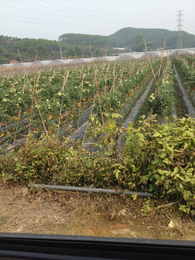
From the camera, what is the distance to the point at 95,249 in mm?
1500

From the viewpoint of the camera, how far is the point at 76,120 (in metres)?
6.46

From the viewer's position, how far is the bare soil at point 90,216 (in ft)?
7.14

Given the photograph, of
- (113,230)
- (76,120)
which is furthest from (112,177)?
(76,120)

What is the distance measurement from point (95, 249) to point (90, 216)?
0.92 metres

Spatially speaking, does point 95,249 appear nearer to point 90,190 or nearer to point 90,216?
point 90,216

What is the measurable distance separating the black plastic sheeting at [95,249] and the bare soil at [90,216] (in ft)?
2.16

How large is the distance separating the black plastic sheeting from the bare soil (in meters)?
0.66

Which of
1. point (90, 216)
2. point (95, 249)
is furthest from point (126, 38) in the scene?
point (95, 249)

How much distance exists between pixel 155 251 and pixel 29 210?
4.91 ft

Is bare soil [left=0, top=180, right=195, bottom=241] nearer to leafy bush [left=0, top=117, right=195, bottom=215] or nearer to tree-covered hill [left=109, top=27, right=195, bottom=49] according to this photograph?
leafy bush [left=0, top=117, right=195, bottom=215]

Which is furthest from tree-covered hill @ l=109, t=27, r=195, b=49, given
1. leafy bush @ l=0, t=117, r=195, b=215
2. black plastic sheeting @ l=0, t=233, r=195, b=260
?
black plastic sheeting @ l=0, t=233, r=195, b=260

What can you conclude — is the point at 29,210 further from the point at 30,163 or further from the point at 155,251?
the point at 155,251

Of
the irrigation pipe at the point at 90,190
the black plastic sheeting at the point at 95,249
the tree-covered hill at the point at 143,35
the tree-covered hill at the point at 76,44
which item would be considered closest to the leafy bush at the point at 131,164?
the irrigation pipe at the point at 90,190

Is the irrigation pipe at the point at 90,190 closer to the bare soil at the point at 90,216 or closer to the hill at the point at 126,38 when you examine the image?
the bare soil at the point at 90,216
